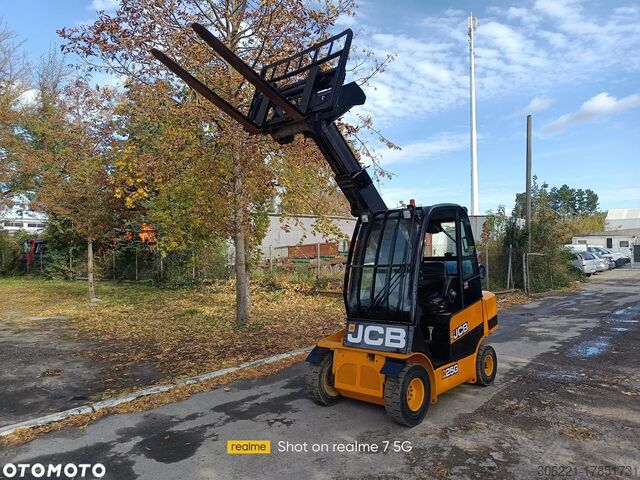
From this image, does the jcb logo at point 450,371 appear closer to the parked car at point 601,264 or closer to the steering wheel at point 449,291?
the steering wheel at point 449,291

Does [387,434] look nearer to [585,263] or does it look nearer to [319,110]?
[319,110]

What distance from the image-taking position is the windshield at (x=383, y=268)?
512 centimetres

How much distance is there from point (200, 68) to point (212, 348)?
5.25m

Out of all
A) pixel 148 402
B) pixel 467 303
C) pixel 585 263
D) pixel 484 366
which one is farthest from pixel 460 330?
pixel 585 263

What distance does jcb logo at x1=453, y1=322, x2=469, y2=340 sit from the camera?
18.1 ft

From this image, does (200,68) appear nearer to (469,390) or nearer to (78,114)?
(469,390)

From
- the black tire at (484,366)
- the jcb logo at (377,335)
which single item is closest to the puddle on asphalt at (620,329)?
the black tire at (484,366)

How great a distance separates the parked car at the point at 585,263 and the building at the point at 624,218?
232 feet

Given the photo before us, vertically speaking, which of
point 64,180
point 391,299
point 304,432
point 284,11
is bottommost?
point 304,432

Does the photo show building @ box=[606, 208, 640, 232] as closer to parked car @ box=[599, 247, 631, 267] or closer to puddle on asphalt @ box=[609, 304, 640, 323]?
parked car @ box=[599, 247, 631, 267]

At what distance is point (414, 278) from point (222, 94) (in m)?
5.86

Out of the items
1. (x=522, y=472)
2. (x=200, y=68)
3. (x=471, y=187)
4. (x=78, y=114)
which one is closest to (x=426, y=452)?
(x=522, y=472)

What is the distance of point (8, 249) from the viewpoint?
30.6 m

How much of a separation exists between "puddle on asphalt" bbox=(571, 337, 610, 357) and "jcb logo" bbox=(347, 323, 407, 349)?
473 centimetres
